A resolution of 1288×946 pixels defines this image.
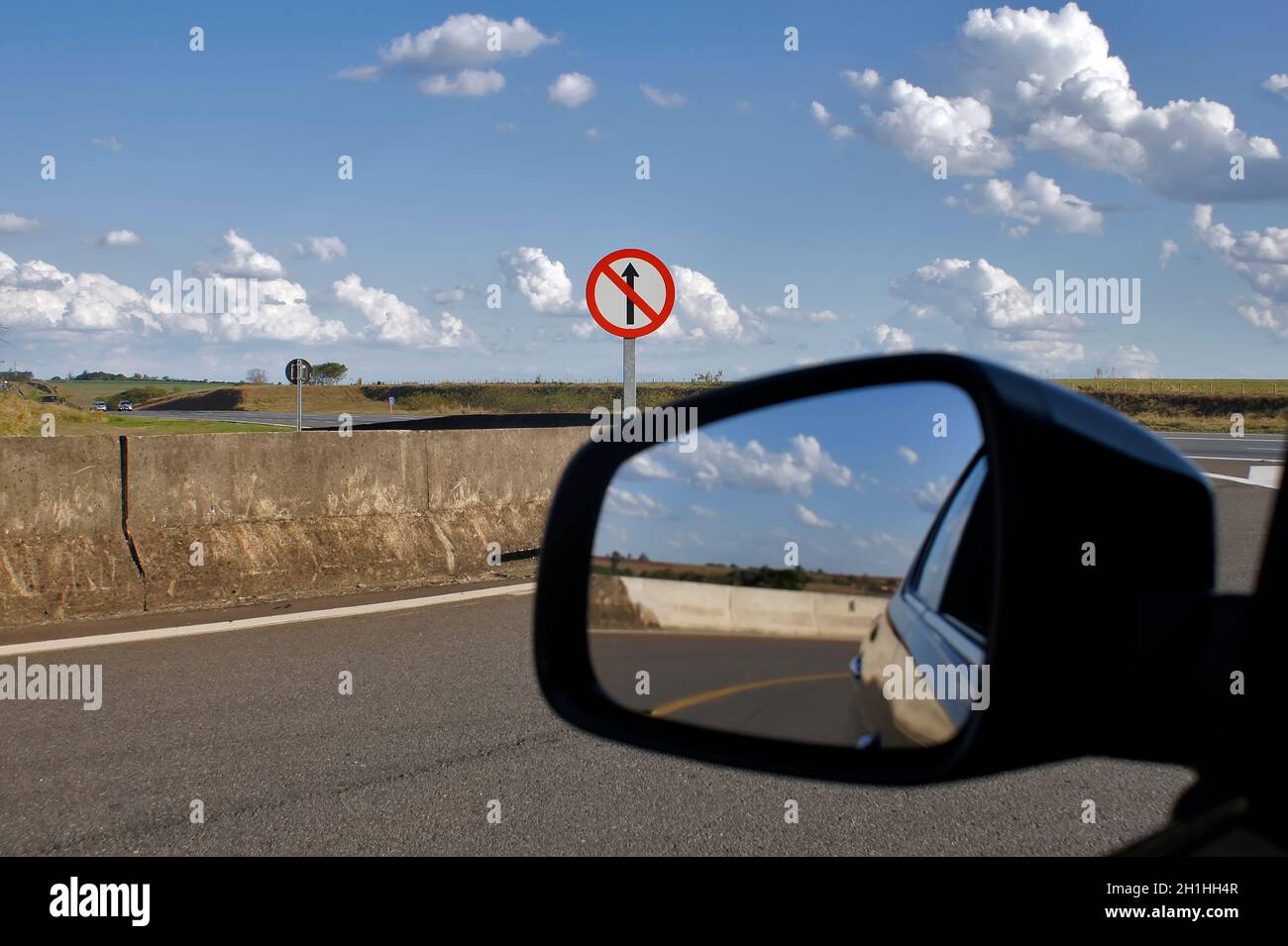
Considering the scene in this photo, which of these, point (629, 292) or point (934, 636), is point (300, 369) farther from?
point (934, 636)

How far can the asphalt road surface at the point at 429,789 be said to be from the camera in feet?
12.9

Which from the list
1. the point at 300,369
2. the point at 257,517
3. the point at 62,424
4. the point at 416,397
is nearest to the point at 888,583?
the point at 257,517

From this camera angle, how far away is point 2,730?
17.3ft

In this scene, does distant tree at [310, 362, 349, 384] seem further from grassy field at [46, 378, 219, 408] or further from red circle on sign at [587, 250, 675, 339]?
red circle on sign at [587, 250, 675, 339]

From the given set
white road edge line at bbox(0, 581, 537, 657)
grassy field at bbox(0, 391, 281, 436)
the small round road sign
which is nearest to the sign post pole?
white road edge line at bbox(0, 581, 537, 657)

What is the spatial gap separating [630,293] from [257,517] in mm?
3575

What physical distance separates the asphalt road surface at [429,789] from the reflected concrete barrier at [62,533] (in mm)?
2056

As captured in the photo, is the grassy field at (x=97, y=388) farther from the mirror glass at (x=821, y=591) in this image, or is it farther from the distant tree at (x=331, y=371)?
the mirror glass at (x=821, y=591)

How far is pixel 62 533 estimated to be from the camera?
8.05 metres

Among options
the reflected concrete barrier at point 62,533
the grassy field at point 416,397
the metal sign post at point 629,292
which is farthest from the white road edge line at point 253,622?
the grassy field at point 416,397
